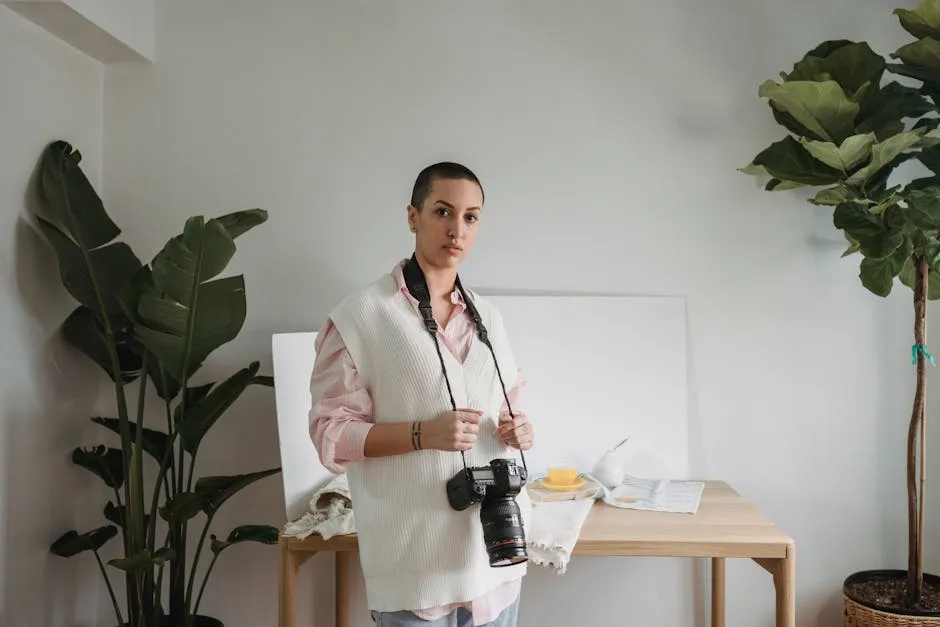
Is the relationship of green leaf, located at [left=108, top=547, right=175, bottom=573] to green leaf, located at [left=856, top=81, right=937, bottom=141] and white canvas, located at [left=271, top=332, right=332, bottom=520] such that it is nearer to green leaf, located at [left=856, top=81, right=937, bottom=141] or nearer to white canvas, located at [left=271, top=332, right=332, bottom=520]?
white canvas, located at [left=271, top=332, right=332, bottom=520]

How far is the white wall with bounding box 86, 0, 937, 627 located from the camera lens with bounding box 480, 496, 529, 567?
1.20 meters

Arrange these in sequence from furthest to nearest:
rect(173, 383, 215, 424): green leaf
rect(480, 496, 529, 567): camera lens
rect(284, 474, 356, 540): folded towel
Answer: rect(173, 383, 215, 424): green leaf, rect(284, 474, 356, 540): folded towel, rect(480, 496, 529, 567): camera lens

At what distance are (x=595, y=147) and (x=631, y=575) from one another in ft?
4.19

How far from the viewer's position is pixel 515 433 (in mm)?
1549

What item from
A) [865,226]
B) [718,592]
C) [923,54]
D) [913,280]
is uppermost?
[923,54]

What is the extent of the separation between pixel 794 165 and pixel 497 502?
130 centimetres

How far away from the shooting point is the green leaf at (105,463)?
7.85ft

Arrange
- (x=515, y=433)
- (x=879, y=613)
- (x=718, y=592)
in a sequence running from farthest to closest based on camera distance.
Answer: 1. (x=718, y=592)
2. (x=879, y=613)
3. (x=515, y=433)

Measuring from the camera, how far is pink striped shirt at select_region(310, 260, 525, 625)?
1.50m

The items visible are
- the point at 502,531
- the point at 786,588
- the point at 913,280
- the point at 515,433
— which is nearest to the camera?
the point at 502,531

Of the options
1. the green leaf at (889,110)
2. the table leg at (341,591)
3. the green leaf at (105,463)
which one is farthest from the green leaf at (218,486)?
the green leaf at (889,110)

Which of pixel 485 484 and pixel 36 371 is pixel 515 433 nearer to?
pixel 485 484

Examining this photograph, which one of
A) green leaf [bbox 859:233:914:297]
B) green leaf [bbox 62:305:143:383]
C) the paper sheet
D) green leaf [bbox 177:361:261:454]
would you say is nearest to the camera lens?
the paper sheet

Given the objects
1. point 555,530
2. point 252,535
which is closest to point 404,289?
point 555,530
